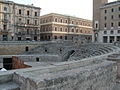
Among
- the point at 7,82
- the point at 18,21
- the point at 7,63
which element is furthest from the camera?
the point at 18,21

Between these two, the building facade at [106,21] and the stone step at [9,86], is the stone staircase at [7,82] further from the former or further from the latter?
the building facade at [106,21]

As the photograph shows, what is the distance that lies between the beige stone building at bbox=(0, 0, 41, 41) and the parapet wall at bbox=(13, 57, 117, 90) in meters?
31.1

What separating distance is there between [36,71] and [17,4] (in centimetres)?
3435

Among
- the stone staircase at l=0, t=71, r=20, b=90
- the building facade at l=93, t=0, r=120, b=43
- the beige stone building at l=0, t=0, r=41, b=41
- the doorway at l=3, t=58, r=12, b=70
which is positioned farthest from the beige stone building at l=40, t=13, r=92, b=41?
the stone staircase at l=0, t=71, r=20, b=90

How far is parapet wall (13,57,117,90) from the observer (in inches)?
180

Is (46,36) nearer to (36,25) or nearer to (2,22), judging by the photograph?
(36,25)

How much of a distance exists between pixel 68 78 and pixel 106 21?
37.8 meters

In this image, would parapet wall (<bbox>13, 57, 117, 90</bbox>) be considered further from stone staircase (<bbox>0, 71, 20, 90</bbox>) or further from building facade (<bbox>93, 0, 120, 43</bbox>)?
building facade (<bbox>93, 0, 120, 43</bbox>)

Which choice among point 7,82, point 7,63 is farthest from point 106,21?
point 7,82

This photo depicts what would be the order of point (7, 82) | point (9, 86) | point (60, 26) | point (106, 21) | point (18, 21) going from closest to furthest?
point (9, 86), point (7, 82), point (18, 21), point (106, 21), point (60, 26)

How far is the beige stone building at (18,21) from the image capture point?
35.0m

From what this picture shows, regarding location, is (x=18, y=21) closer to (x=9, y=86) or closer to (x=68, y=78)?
(x=9, y=86)

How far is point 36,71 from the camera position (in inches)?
250

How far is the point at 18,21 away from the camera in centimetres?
3759
